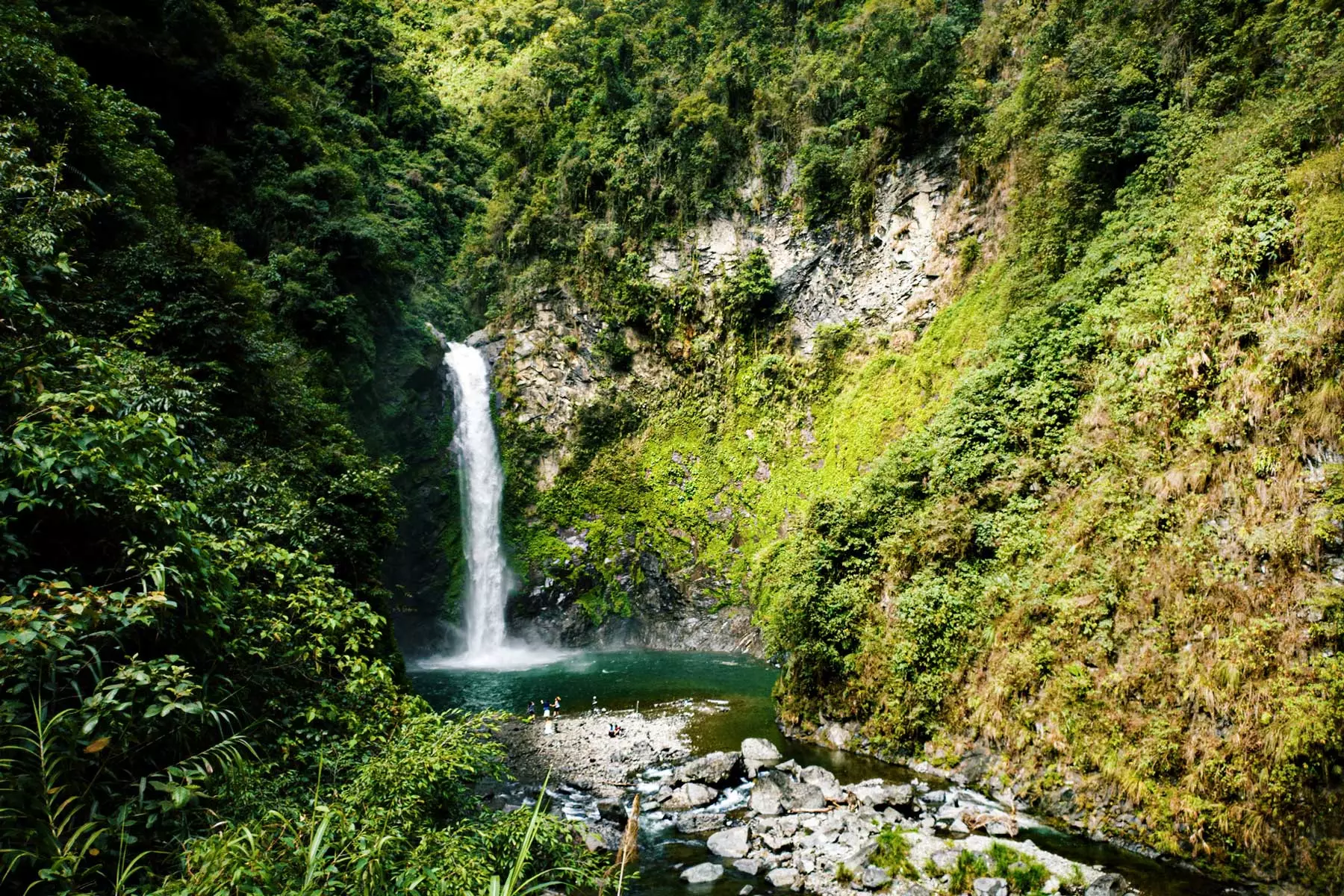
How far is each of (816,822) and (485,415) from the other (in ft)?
71.6

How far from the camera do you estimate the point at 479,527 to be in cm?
2441

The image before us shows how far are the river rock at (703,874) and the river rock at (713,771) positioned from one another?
226cm

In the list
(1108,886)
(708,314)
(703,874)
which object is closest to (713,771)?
(703,874)

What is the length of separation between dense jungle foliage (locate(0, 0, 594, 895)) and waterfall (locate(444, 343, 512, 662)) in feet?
40.8

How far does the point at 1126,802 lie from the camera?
6.52m

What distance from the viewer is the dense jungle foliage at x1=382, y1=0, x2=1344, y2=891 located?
6141 millimetres

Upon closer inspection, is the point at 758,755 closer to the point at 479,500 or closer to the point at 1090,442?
the point at 1090,442

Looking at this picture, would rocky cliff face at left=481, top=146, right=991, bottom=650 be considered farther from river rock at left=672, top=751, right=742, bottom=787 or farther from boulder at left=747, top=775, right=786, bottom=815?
boulder at left=747, top=775, right=786, bottom=815

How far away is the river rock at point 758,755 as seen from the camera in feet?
31.7

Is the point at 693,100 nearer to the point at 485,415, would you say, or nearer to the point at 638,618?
the point at 485,415

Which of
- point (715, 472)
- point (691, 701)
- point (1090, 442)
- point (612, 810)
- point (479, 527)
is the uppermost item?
point (715, 472)

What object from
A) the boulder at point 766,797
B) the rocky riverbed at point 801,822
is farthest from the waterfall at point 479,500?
the boulder at point 766,797

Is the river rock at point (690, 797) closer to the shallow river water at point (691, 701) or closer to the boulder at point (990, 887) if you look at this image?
the shallow river water at point (691, 701)

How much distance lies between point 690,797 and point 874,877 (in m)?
3.20
